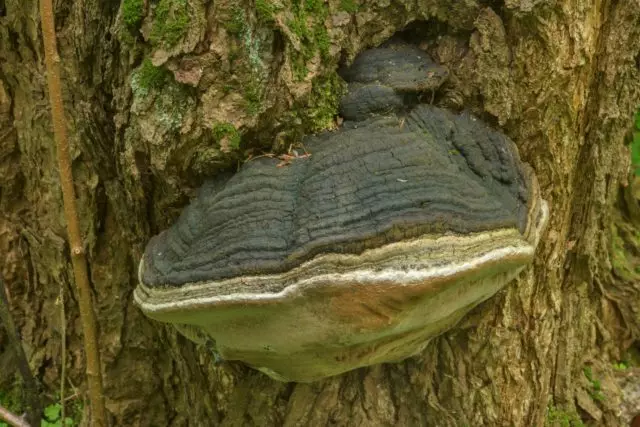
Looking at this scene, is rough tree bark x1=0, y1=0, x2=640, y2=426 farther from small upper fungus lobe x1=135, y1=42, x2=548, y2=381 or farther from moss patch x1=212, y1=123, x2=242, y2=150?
small upper fungus lobe x1=135, y1=42, x2=548, y2=381

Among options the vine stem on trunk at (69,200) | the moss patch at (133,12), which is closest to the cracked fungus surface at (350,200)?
the vine stem on trunk at (69,200)

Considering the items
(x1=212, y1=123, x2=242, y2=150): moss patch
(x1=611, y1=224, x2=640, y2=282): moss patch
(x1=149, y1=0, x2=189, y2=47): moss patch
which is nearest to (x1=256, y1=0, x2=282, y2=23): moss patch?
(x1=149, y1=0, x2=189, y2=47): moss patch

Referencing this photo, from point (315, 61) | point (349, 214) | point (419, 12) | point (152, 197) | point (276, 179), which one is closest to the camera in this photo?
point (349, 214)

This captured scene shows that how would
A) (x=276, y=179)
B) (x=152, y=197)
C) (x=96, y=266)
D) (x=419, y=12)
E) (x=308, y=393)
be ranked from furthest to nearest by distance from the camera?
(x=96, y=266)
(x=308, y=393)
(x=152, y=197)
(x=419, y=12)
(x=276, y=179)

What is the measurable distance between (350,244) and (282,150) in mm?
556

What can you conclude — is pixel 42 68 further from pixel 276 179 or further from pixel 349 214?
pixel 349 214

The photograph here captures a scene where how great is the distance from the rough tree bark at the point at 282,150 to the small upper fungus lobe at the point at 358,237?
0.48 ft

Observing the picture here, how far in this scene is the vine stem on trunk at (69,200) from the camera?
187 centimetres

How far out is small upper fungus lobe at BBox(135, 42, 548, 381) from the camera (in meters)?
1.56

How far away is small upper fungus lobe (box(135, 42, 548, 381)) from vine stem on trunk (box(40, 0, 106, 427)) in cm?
27

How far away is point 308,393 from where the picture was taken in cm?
246

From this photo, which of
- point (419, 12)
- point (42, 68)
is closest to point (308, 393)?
point (419, 12)

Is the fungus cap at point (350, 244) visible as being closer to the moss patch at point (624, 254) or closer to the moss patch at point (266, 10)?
the moss patch at point (266, 10)

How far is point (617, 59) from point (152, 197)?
Answer: 196 cm
